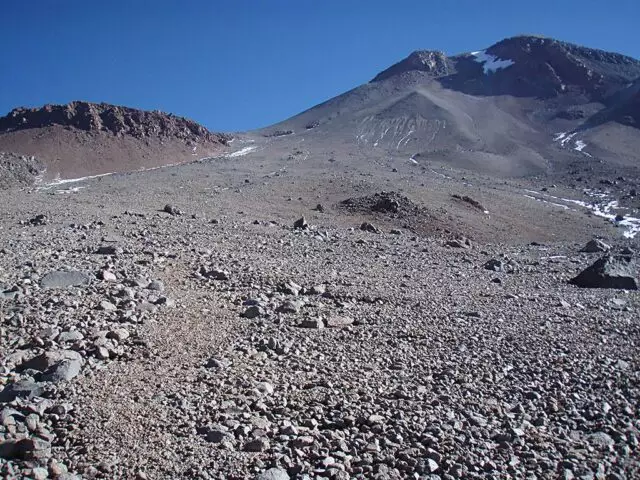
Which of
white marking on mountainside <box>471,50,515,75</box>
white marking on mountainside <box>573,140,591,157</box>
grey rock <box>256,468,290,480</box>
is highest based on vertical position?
white marking on mountainside <box>471,50,515,75</box>

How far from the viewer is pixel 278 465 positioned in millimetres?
4832

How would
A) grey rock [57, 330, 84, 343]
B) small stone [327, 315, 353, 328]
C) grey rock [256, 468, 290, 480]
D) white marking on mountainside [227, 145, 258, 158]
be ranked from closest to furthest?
grey rock [256, 468, 290, 480], grey rock [57, 330, 84, 343], small stone [327, 315, 353, 328], white marking on mountainside [227, 145, 258, 158]

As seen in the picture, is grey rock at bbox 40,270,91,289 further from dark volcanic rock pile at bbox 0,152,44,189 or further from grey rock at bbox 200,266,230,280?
dark volcanic rock pile at bbox 0,152,44,189

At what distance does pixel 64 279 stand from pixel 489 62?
118m

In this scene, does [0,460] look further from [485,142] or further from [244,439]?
[485,142]

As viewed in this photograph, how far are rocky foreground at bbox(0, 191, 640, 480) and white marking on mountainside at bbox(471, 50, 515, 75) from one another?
107 m

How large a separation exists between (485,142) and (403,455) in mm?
64822

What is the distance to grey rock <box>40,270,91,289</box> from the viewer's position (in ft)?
28.6

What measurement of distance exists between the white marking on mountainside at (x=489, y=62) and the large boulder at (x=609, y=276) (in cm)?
10256

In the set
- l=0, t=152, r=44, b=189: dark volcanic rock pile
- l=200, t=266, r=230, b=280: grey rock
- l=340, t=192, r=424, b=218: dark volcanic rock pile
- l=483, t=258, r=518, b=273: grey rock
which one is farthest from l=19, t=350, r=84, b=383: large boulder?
l=0, t=152, r=44, b=189: dark volcanic rock pile

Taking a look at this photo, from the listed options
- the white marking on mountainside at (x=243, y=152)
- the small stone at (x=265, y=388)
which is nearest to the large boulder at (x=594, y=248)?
the small stone at (x=265, y=388)

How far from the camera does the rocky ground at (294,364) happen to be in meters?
5.01

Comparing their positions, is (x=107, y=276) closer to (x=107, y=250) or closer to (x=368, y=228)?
(x=107, y=250)

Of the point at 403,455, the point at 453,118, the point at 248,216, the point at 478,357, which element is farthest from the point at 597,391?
the point at 453,118
